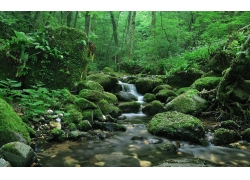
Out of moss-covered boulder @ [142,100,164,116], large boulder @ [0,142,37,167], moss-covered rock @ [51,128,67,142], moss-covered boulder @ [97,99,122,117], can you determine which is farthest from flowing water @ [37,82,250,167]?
moss-covered boulder @ [142,100,164,116]

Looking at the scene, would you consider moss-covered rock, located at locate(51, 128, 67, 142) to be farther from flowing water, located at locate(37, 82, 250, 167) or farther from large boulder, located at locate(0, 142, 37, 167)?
large boulder, located at locate(0, 142, 37, 167)

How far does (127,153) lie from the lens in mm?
3697

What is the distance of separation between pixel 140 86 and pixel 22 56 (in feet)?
18.3

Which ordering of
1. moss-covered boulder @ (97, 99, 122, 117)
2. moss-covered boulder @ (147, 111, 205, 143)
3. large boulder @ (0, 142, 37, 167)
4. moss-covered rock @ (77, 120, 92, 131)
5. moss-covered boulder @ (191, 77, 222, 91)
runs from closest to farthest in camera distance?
large boulder @ (0, 142, 37, 167)
moss-covered boulder @ (147, 111, 205, 143)
moss-covered rock @ (77, 120, 92, 131)
moss-covered boulder @ (97, 99, 122, 117)
moss-covered boulder @ (191, 77, 222, 91)

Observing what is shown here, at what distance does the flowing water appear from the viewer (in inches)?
128

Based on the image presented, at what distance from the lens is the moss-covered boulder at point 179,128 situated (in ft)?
14.4

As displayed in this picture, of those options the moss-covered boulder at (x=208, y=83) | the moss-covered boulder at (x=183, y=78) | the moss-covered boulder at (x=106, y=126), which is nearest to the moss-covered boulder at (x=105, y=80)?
the moss-covered boulder at (x=183, y=78)

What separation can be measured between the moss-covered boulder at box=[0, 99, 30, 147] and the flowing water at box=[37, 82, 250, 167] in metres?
0.39

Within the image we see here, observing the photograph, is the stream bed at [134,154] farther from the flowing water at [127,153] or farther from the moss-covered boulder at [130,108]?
the moss-covered boulder at [130,108]

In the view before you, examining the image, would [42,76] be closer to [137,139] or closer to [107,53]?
[137,139]

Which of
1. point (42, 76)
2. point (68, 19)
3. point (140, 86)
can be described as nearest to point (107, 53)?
point (68, 19)

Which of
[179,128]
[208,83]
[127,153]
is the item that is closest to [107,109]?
[179,128]
